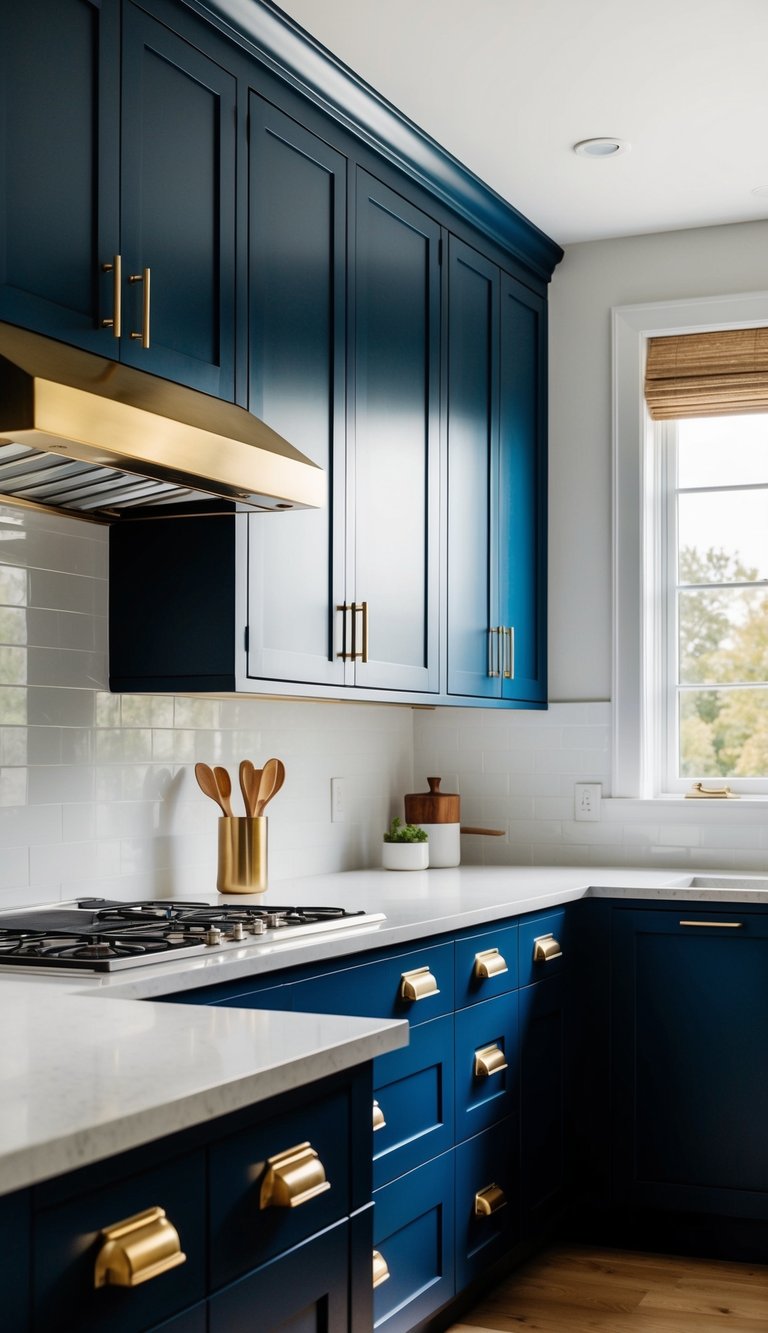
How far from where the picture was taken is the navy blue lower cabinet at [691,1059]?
3270mm

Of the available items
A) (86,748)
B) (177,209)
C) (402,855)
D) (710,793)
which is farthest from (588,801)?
(177,209)

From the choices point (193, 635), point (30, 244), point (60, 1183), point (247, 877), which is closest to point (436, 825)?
point (247, 877)

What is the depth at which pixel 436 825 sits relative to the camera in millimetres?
3926

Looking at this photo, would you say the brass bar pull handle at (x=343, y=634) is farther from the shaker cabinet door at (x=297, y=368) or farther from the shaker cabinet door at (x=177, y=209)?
the shaker cabinet door at (x=177, y=209)

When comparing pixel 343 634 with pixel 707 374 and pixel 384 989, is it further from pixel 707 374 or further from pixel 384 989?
pixel 707 374

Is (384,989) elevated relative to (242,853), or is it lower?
lower

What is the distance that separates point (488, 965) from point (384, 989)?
0.45 m

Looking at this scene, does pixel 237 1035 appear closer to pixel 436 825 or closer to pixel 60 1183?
pixel 60 1183

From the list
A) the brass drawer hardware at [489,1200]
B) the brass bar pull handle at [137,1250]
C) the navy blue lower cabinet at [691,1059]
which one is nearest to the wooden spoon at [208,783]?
the brass drawer hardware at [489,1200]

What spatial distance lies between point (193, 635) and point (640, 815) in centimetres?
182

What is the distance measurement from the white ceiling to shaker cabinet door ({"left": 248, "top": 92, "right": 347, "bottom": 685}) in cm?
28

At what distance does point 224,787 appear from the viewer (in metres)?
3.03

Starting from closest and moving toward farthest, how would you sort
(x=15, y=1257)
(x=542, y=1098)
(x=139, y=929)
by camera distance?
1. (x=15, y=1257)
2. (x=139, y=929)
3. (x=542, y=1098)

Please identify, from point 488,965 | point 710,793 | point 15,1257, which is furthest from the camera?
point 710,793
